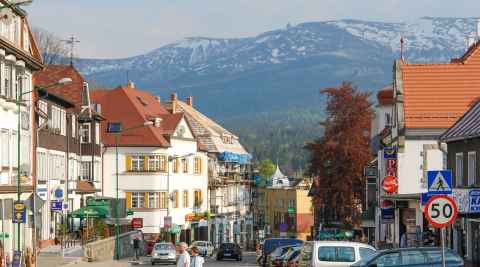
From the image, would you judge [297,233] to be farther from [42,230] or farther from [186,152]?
[42,230]

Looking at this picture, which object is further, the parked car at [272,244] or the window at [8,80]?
the parked car at [272,244]

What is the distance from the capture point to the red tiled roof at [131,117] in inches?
3647

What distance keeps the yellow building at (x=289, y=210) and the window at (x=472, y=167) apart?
12074 centimetres

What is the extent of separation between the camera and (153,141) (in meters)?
92.8

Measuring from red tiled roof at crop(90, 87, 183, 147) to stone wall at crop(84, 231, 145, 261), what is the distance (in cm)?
1063

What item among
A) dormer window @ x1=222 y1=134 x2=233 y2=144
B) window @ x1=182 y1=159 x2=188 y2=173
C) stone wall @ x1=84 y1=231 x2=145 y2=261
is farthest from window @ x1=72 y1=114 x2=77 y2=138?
dormer window @ x1=222 y1=134 x2=233 y2=144

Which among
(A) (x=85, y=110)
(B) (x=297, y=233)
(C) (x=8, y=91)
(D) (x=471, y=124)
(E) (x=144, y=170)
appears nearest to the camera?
(D) (x=471, y=124)

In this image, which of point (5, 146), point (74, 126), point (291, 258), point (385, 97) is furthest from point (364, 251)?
point (385, 97)

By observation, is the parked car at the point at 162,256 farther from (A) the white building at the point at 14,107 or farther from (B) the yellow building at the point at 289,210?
(B) the yellow building at the point at 289,210

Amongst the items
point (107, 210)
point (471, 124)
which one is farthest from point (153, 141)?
point (471, 124)

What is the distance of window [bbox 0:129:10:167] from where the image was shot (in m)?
48.1

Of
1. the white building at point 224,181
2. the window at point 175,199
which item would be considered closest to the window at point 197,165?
the white building at point 224,181

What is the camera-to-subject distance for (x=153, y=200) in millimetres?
93312

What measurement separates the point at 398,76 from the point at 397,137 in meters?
3.35
